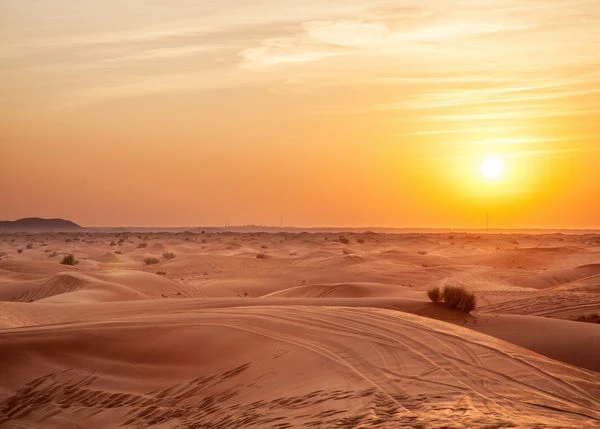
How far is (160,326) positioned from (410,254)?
36.4 metres

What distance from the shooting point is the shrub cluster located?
605 inches

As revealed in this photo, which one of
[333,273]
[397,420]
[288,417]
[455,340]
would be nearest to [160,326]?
[455,340]

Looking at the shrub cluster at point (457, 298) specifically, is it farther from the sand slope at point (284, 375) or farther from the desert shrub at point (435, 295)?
the sand slope at point (284, 375)

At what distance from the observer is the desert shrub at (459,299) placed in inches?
605

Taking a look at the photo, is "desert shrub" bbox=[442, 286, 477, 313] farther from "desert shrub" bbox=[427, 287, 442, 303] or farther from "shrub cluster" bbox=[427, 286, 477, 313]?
"desert shrub" bbox=[427, 287, 442, 303]

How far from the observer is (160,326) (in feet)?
42.3

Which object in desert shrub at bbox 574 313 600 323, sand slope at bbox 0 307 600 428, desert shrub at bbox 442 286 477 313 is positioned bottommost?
sand slope at bbox 0 307 600 428

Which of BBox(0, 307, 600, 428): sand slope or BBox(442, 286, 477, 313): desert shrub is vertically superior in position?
BBox(442, 286, 477, 313): desert shrub

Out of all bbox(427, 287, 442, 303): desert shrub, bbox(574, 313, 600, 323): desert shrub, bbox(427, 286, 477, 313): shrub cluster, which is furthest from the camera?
bbox(574, 313, 600, 323): desert shrub

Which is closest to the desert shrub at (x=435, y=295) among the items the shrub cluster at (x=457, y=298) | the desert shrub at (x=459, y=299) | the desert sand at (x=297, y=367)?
the shrub cluster at (x=457, y=298)

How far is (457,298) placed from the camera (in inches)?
614

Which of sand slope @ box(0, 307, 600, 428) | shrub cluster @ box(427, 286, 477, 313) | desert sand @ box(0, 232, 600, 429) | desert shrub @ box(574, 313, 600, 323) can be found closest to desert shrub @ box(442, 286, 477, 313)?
shrub cluster @ box(427, 286, 477, 313)

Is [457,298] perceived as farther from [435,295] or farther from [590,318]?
[590,318]

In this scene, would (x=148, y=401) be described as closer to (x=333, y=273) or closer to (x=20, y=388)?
(x=20, y=388)
